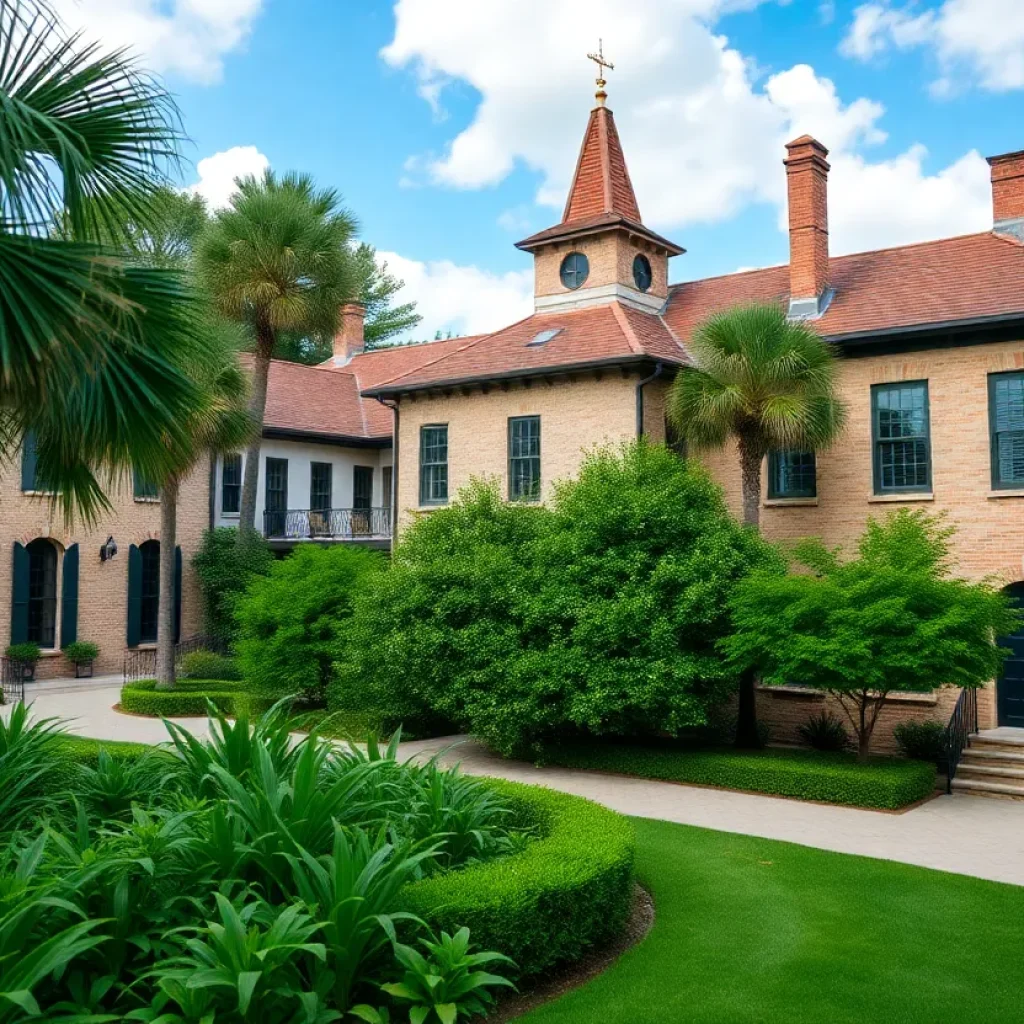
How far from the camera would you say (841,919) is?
26.7 feet

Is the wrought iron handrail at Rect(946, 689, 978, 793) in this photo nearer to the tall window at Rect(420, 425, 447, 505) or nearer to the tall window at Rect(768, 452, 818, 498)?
the tall window at Rect(768, 452, 818, 498)

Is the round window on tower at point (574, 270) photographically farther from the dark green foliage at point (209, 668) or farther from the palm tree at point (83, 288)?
the palm tree at point (83, 288)

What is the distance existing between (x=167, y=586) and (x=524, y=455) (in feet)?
25.6

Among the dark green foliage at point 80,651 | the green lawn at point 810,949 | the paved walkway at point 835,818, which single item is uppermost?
the dark green foliage at point 80,651

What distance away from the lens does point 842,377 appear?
725 inches

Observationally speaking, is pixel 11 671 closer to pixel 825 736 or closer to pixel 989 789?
pixel 825 736

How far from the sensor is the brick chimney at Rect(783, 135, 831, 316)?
19.9 m

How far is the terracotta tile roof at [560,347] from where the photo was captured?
2042 cm

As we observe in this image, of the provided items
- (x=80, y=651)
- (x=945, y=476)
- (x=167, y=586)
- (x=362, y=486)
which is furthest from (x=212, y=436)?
(x=945, y=476)

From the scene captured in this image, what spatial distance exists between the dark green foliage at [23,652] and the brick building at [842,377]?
9.36m

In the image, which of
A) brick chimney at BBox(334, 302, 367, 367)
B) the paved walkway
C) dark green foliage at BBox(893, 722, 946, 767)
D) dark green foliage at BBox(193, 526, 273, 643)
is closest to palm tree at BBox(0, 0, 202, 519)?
the paved walkway

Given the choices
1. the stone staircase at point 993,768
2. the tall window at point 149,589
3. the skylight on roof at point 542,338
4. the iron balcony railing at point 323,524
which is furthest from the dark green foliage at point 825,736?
the tall window at point 149,589

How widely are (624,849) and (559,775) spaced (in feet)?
24.7

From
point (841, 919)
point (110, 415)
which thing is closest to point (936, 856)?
point (841, 919)
